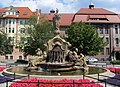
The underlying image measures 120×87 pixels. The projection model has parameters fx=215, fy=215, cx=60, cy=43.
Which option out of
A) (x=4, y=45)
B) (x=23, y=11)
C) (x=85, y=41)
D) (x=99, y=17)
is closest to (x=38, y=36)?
(x=85, y=41)

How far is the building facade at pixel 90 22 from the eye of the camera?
5688 cm

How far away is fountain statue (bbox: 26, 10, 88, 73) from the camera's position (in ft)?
65.9

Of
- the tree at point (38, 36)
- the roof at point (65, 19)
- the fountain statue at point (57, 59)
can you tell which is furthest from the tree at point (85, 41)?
the roof at point (65, 19)

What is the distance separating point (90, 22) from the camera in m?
56.1

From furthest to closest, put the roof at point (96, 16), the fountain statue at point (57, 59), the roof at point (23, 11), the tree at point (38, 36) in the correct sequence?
the roof at point (23, 11) → the roof at point (96, 16) → the tree at point (38, 36) → the fountain statue at point (57, 59)

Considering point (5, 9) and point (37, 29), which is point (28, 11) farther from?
point (37, 29)

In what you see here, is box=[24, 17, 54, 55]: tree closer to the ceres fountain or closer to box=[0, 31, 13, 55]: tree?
box=[0, 31, 13, 55]: tree

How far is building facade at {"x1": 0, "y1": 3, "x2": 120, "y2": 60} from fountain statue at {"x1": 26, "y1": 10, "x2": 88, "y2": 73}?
30.8m

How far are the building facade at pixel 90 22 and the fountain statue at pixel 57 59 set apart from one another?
30.8 metres

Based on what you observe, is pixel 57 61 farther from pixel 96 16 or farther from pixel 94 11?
pixel 94 11

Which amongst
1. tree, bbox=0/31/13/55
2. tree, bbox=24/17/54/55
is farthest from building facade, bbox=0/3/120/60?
tree, bbox=24/17/54/55

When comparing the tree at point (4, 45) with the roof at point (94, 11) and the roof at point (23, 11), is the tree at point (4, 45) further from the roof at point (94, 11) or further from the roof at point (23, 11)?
the roof at point (94, 11)

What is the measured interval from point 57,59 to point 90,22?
117 feet

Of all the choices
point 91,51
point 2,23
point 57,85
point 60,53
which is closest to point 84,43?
point 91,51
